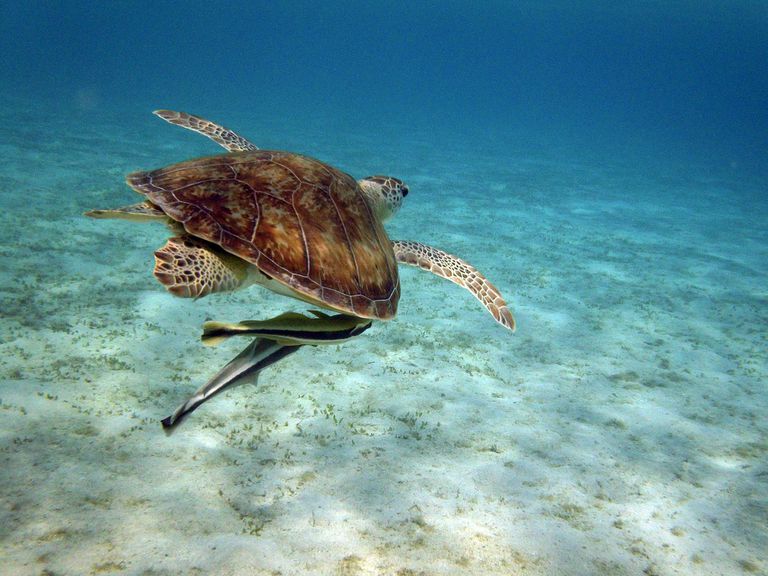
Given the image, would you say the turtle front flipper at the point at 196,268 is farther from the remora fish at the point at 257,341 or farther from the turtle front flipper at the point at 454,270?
the turtle front flipper at the point at 454,270

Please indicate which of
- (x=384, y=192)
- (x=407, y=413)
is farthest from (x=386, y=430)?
(x=384, y=192)

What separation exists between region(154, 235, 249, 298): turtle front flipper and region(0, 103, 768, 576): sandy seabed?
1.43 m

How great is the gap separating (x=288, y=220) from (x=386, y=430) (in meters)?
2.09

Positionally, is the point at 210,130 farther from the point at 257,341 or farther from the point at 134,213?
the point at 257,341

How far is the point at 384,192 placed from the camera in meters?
4.93

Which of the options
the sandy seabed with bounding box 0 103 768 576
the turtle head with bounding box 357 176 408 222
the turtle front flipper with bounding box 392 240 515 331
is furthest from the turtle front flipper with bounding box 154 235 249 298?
the turtle head with bounding box 357 176 408 222

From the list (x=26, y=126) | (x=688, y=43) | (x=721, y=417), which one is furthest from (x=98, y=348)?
(x=688, y=43)

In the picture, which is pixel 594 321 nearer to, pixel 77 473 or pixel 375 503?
pixel 375 503

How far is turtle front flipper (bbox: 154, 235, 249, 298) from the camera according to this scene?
2.45 m

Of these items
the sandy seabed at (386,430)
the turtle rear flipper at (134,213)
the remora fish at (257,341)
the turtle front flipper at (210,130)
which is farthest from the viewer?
the turtle front flipper at (210,130)

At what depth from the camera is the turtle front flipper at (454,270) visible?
4332mm

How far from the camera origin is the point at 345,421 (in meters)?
4.14

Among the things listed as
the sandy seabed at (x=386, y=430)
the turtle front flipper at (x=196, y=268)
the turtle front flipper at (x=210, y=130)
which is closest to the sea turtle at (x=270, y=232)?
the turtle front flipper at (x=196, y=268)

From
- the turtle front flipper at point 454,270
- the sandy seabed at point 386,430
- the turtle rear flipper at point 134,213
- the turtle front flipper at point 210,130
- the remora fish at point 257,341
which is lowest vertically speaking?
the sandy seabed at point 386,430
